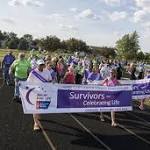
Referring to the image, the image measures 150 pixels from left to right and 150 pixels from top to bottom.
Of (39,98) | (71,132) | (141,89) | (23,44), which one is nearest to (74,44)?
(23,44)

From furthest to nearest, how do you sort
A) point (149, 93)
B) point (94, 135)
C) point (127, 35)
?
point (127, 35), point (149, 93), point (94, 135)

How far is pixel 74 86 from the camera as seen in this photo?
13.1 meters

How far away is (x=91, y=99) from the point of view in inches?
529

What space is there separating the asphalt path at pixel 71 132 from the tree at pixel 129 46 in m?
74.4

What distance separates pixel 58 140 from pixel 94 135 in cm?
156

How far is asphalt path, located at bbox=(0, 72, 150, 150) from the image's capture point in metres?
11.0

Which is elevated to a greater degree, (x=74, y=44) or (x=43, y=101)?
(x=74, y=44)

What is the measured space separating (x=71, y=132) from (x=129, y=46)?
261ft

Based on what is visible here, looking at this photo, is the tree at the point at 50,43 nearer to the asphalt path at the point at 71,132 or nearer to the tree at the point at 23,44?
the tree at the point at 23,44

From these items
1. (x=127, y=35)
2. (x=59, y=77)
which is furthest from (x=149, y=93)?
(x=127, y=35)

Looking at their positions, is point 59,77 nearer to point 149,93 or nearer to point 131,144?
point 149,93

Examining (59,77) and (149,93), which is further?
(59,77)

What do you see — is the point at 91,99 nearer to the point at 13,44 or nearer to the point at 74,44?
the point at 74,44

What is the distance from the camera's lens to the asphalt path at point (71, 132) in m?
11.0
